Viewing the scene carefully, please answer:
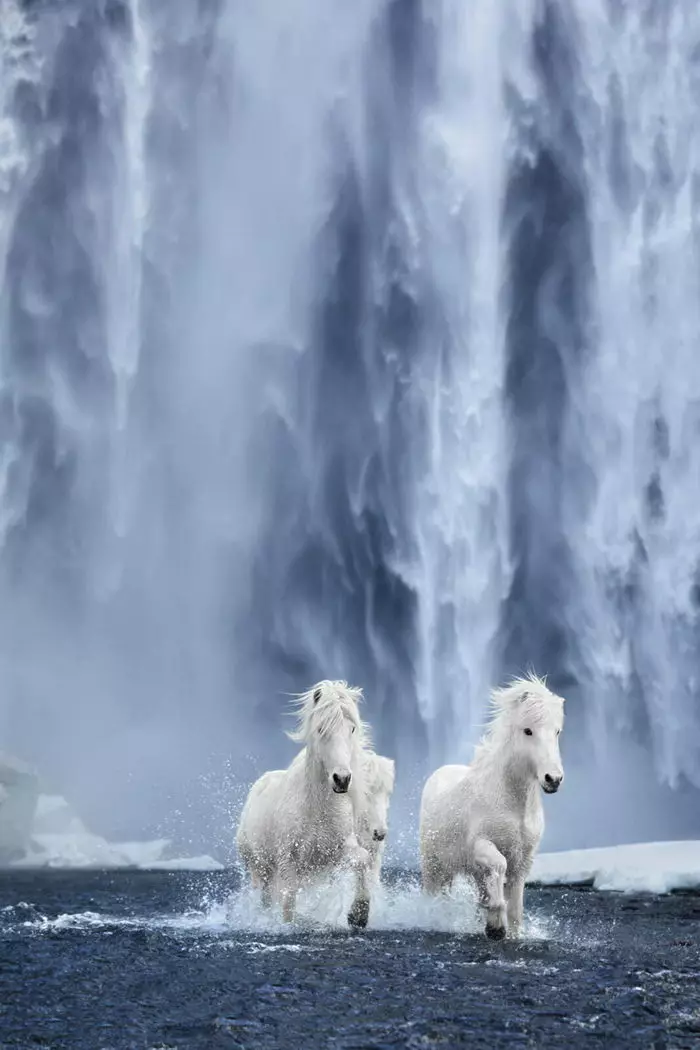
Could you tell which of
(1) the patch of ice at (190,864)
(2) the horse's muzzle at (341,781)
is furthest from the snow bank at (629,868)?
(1) the patch of ice at (190,864)

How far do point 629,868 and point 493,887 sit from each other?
3789 cm

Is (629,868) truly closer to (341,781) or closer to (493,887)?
(493,887)

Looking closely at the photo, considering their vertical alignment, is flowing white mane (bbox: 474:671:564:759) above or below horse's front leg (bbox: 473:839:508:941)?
above

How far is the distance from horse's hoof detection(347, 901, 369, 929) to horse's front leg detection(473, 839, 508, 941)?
5.62 feet

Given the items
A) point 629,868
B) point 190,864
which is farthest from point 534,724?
point 190,864

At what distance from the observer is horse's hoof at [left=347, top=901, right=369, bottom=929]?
15117 mm

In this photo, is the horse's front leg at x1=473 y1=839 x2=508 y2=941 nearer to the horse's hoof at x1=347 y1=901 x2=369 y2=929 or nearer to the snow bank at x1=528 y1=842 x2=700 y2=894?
the horse's hoof at x1=347 y1=901 x2=369 y2=929

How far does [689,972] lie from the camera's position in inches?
518

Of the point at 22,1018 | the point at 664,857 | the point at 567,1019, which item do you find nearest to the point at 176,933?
the point at 22,1018

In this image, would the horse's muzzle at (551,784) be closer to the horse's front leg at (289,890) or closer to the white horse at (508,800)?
the white horse at (508,800)

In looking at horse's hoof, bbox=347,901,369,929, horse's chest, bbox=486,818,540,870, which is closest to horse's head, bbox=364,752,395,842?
horse's hoof, bbox=347,901,369,929

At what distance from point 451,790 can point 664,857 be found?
37.9m

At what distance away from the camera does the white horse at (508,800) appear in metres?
14.2

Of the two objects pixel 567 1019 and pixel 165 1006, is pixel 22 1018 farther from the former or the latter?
pixel 567 1019
